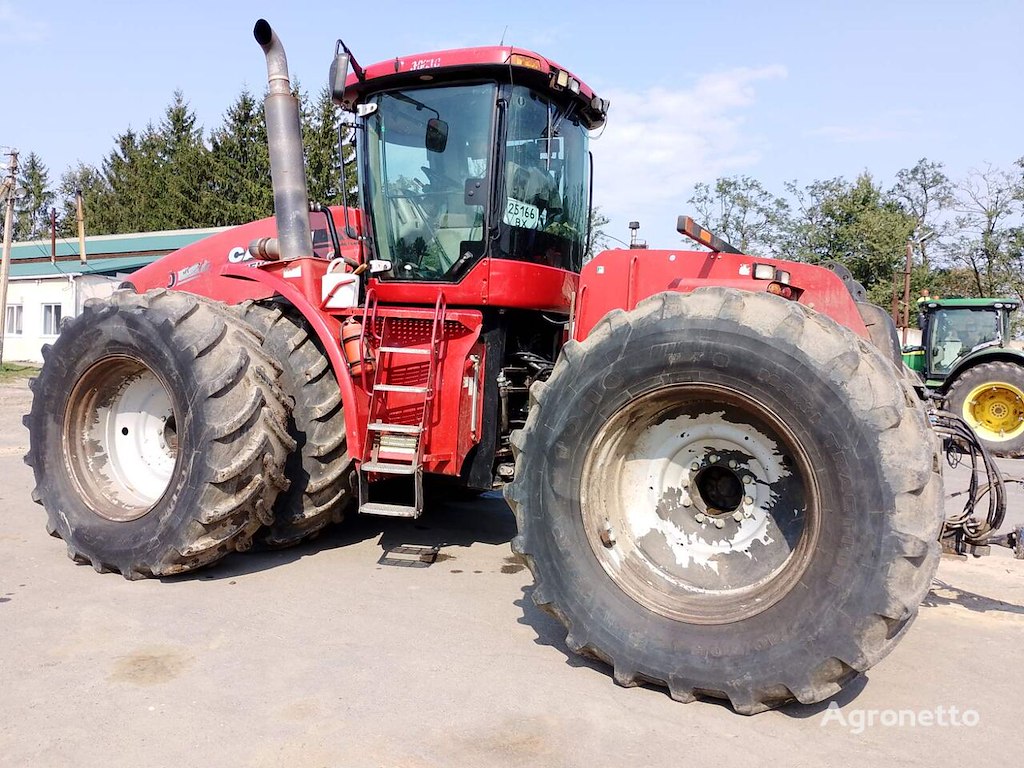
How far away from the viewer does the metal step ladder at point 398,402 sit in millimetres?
4156

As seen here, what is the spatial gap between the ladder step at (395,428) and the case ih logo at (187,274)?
2.25 meters

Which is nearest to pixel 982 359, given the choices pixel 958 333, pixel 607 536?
pixel 958 333

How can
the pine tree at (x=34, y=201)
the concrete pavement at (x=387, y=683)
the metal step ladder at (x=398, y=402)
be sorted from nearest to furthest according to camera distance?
the concrete pavement at (x=387, y=683) < the metal step ladder at (x=398, y=402) < the pine tree at (x=34, y=201)

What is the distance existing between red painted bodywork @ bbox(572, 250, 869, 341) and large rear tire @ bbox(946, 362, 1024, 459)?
394 inches

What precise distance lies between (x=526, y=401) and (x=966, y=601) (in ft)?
8.61

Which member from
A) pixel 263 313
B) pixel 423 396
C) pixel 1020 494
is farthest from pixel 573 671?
pixel 1020 494

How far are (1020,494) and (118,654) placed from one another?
308 inches

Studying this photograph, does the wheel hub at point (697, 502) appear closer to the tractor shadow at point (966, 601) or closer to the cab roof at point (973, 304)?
the tractor shadow at point (966, 601)

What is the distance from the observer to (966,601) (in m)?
4.21

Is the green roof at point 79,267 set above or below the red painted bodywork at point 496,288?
above

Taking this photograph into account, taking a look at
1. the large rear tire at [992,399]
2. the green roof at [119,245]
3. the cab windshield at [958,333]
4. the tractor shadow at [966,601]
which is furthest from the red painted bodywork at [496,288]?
the green roof at [119,245]

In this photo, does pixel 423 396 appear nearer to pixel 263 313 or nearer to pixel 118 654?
pixel 263 313

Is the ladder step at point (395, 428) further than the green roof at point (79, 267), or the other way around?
the green roof at point (79, 267)

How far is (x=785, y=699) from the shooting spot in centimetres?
276
